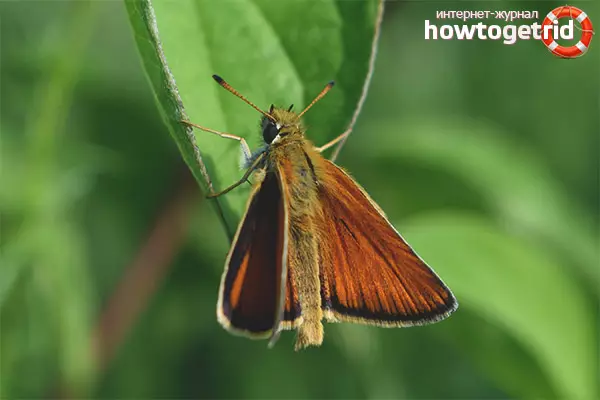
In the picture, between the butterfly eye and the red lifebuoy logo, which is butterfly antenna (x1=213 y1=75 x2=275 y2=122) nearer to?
the butterfly eye

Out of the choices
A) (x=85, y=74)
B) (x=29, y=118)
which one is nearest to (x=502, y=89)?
(x=85, y=74)

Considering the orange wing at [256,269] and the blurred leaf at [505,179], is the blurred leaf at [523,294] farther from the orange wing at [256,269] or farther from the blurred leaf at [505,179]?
the orange wing at [256,269]

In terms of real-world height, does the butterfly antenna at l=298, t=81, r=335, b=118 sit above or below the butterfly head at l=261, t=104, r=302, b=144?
above

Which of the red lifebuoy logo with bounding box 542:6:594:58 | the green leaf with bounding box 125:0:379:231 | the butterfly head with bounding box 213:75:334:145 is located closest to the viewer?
the green leaf with bounding box 125:0:379:231

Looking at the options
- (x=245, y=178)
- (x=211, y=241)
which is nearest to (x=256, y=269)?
(x=245, y=178)

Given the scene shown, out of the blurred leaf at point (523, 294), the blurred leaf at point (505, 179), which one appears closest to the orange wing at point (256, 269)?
the blurred leaf at point (523, 294)

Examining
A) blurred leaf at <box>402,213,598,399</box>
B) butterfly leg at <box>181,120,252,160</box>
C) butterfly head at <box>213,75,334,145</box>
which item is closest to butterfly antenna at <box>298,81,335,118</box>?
butterfly head at <box>213,75,334,145</box>
